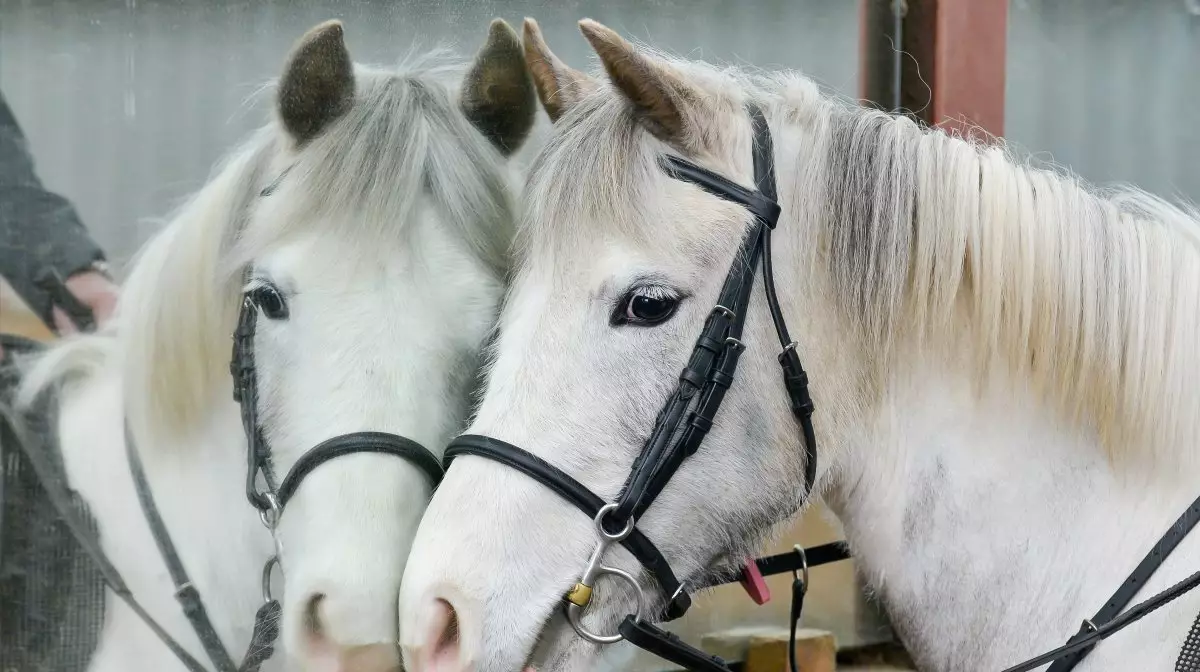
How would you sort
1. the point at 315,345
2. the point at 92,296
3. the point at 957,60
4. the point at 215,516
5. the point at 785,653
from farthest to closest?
the point at 785,653 < the point at 957,60 < the point at 92,296 < the point at 215,516 < the point at 315,345

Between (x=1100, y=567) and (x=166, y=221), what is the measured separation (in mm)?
1970

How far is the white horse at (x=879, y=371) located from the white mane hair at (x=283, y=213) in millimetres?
265

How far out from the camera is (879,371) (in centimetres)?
A: 123

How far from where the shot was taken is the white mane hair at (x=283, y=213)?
4.59 feet

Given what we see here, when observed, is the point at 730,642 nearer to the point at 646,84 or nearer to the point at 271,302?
the point at 271,302

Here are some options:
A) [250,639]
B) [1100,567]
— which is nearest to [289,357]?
[250,639]

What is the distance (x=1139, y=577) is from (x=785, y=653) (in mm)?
1564

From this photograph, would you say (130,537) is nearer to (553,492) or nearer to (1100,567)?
(553,492)

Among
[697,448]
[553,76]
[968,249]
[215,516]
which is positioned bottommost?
[215,516]

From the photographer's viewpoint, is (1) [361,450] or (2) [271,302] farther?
(2) [271,302]

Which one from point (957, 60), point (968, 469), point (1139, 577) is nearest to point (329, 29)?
point (968, 469)

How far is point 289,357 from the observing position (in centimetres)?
133

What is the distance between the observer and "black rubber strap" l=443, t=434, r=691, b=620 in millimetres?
1079

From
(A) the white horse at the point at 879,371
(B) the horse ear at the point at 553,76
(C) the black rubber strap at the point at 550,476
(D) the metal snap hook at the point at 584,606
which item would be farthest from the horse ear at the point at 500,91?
(D) the metal snap hook at the point at 584,606
